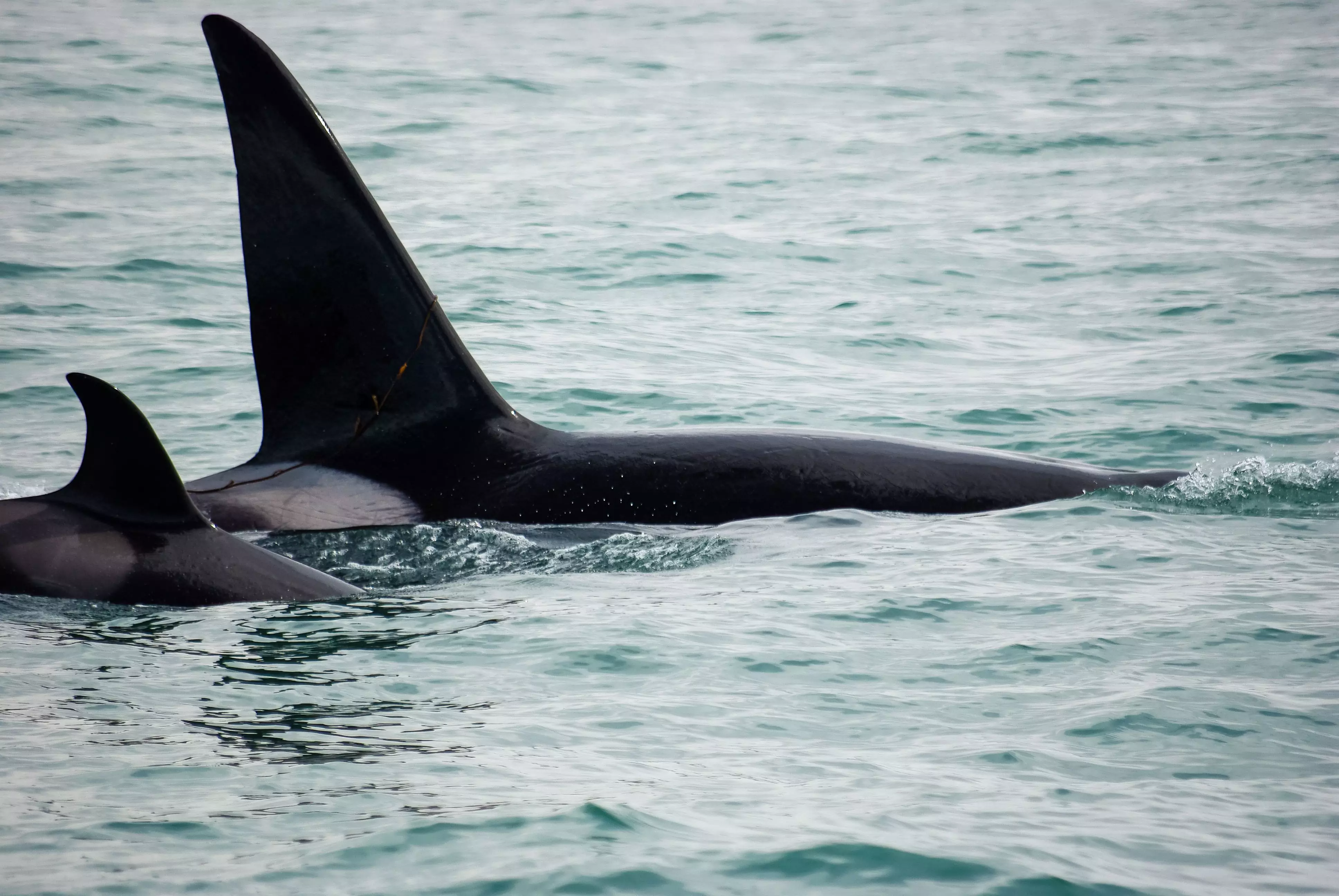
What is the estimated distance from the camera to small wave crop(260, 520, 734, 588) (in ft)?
23.6

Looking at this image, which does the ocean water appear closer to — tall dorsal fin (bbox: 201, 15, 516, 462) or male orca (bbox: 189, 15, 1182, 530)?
male orca (bbox: 189, 15, 1182, 530)

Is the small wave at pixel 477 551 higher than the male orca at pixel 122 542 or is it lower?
lower

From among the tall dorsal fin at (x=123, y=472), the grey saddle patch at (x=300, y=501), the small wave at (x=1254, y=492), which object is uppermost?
the tall dorsal fin at (x=123, y=472)

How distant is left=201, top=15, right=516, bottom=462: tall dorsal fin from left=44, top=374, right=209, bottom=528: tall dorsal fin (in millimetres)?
1154

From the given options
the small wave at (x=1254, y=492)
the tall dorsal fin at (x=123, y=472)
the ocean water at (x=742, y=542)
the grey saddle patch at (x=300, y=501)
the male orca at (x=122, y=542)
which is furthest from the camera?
the small wave at (x=1254, y=492)

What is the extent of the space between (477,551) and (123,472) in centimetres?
174

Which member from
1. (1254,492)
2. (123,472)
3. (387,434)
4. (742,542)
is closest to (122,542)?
(123,472)

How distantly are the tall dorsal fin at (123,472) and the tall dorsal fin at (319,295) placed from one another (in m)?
1.15

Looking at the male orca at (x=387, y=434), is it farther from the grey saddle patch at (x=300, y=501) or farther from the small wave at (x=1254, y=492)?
the small wave at (x=1254, y=492)

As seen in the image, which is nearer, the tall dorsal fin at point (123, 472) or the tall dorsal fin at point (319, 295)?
the tall dorsal fin at point (123, 472)

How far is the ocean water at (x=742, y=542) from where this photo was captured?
4746 mm

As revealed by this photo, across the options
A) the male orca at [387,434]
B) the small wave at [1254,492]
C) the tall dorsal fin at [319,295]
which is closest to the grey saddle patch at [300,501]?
the male orca at [387,434]

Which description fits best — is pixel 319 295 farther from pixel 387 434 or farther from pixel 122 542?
pixel 122 542

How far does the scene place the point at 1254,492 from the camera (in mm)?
8844
